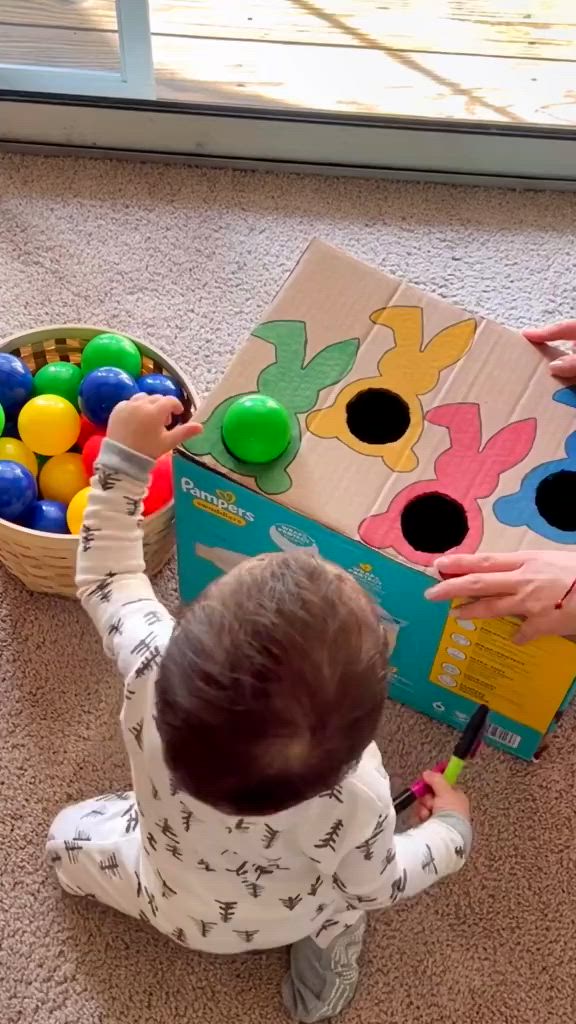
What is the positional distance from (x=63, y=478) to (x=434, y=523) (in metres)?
0.40

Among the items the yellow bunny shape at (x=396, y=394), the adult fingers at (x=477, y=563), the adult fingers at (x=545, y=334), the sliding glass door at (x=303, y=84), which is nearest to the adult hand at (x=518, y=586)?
the adult fingers at (x=477, y=563)

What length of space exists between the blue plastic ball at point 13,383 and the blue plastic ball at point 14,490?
9 cm

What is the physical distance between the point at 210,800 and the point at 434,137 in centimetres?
113

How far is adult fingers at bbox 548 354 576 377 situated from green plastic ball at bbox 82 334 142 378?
1.43 ft

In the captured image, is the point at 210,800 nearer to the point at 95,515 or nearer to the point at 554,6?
the point at 95,515

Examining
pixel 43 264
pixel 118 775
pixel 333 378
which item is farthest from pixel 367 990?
pixel 43 264

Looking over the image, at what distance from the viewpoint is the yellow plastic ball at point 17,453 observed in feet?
3.58

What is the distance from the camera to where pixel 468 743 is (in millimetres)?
956

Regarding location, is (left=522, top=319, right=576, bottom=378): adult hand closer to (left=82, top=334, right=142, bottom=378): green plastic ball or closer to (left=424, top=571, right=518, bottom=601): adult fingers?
(left=424, top=571, right=518, bottom=601): adult fingers

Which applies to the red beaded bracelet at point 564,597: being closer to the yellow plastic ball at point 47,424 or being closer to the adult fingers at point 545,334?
the adult fingers at point 545,334

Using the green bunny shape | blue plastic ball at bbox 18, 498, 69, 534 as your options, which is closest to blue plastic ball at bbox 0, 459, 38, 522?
blue plastic ball at bbox 18, 498, 69, 534

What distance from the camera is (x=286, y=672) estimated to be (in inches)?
22.4

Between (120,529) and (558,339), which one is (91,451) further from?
(558,339)

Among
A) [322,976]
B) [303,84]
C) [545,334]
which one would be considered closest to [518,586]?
[545,334]
